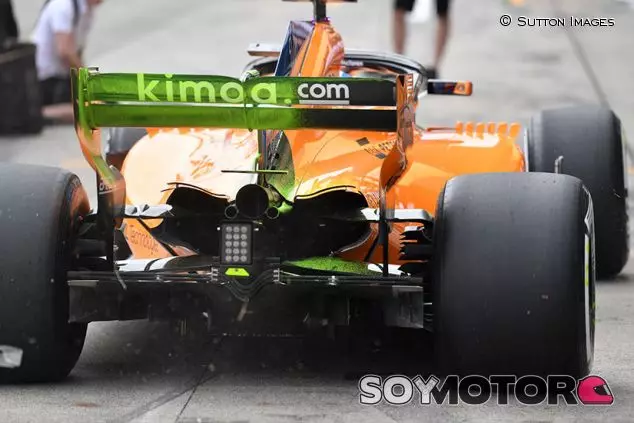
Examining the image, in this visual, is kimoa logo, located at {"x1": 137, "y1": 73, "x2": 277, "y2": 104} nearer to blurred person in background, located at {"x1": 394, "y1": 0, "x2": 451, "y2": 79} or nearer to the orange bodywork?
the orange bodywork

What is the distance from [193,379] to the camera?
6352mm

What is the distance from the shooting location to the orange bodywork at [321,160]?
6703 mm

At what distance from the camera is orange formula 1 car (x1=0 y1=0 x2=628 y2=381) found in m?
5.76

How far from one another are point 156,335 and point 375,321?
4.98 ft

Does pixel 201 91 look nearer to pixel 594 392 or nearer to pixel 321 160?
pixel 321 160

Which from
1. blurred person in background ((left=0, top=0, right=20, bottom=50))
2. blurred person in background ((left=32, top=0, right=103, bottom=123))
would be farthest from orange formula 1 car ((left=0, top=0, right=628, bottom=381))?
blurred person in background ((left=0, top=0, right=20, bottom=50))

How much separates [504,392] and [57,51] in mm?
10024

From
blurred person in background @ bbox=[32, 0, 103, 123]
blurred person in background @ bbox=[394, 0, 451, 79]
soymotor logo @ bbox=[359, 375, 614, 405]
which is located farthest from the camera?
blurred person in background @ bbox=[394, 0, 451, 79]

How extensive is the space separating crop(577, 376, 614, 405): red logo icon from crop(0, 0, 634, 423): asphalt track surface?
0.22 feet

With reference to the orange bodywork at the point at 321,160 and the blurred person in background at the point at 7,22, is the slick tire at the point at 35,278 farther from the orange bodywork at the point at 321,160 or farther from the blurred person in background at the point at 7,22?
the blurred person in background at the point at 7,22

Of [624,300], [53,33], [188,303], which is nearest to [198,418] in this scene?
[188,303]

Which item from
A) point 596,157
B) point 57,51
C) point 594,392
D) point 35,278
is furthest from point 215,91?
point 57,51

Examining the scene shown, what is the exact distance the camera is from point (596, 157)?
27.6ft

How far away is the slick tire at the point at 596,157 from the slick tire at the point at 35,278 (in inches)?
128
